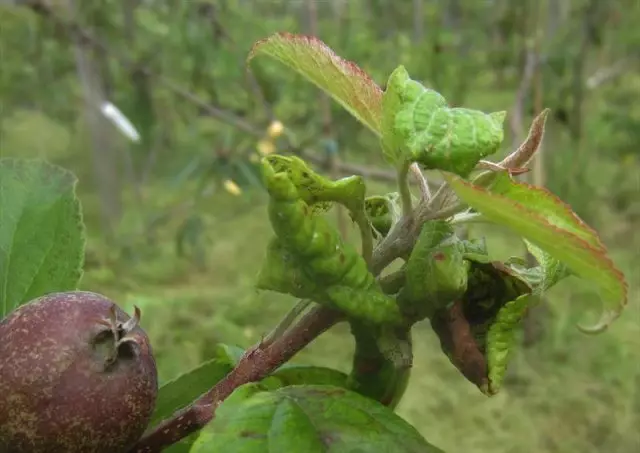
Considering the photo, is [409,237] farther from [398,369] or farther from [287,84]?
[287,84]

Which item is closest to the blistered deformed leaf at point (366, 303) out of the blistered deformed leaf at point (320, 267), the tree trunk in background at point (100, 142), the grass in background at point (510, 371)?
the blistered deformed leaf at point (320, 267)

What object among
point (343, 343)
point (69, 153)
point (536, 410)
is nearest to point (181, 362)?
point (343, 343)

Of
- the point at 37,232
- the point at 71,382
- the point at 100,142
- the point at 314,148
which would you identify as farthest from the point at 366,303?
the point at 100,142

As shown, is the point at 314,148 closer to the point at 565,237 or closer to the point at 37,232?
the point at 37,232

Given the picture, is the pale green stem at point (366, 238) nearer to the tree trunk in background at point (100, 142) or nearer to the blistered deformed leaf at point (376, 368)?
the blistered deformed leaf at point (376, 368)

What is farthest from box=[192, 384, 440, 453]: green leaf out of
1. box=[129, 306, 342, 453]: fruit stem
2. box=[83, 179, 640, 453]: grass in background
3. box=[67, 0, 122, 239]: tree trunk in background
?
box=[67, 0, 122, 239]: tree trunk in background

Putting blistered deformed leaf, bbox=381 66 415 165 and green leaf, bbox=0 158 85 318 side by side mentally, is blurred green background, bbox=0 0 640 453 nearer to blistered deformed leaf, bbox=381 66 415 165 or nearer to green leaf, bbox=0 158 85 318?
green leaf, bbox=0 158 85 318
